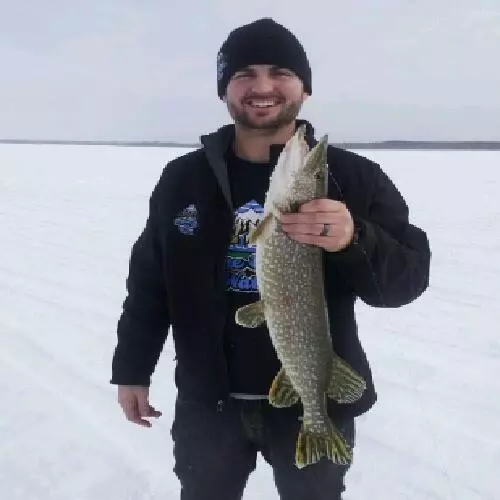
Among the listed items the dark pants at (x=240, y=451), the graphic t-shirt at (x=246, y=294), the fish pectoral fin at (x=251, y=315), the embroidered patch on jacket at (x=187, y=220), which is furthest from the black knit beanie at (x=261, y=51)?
the dark pants at (x=240, y=451)

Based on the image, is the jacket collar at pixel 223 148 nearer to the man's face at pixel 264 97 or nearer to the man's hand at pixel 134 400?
the man's face at pixel 264 97

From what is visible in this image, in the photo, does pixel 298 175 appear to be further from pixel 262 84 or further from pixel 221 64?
pixel 221 64

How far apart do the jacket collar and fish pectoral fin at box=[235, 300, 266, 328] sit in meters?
0.40

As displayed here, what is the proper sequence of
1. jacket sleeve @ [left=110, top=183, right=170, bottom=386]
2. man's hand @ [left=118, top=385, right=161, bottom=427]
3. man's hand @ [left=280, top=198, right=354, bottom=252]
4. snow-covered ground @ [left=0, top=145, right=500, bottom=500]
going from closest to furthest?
man's hand @ [left=280, top=198, right=354, bottom=252] < jacket sleeve @ [left=110, top=183, right=170, bottom=386] < man's hand @ [left=118, top=385, right=161, bottom=427] < snow-covered ground @ [left=0, top=145, right=500, bottom=500]

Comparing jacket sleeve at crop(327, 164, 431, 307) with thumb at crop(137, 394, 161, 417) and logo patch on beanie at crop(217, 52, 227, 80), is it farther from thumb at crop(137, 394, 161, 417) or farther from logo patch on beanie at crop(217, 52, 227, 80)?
thumb at crop(137, 394, 161, 417)

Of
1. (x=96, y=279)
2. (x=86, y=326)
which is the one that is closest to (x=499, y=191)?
(x=96, y=279)

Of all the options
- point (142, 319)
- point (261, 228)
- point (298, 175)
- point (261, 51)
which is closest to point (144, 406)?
point (142, 319)

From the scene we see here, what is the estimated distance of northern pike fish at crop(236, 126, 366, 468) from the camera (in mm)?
1870

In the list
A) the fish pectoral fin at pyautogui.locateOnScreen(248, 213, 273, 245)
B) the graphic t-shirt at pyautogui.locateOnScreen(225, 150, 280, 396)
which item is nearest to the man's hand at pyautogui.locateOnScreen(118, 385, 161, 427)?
the graphic t-shirt at pyautogui.locateOnScreen(225, 150, 280, 396)

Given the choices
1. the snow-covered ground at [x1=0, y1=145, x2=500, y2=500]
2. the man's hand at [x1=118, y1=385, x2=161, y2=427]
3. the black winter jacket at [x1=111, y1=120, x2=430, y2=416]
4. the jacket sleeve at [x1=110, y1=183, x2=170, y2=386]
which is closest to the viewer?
the black winter jacket at [x1=111, y1=120, x2=430, y2=416]

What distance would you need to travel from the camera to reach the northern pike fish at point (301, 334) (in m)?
1.87

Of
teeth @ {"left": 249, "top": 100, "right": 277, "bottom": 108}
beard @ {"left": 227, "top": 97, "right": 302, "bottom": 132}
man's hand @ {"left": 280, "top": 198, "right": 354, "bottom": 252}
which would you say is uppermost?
teeth @ {"left": 249, "top": 100, "right": 277, "bottom": 108}

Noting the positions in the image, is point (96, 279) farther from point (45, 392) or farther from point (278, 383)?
point (278, 383)

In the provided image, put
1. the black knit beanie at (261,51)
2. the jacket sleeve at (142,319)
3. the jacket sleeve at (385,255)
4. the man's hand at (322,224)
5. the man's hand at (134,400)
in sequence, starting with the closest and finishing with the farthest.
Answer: the man's hand at (322,224), the jacket sleeve at (385,255), the black knit beanie at (261,51), the jacket sleeve at (142,319), the man's hand at (134,400)
